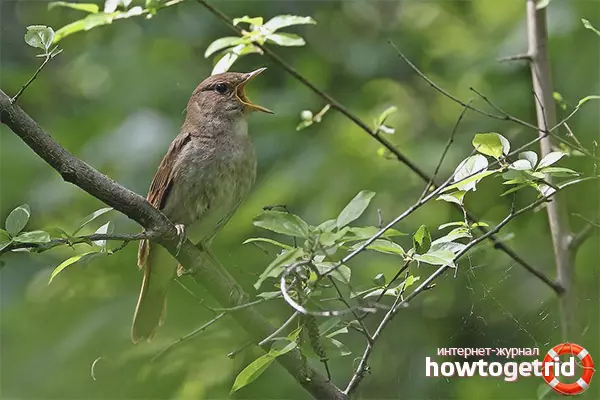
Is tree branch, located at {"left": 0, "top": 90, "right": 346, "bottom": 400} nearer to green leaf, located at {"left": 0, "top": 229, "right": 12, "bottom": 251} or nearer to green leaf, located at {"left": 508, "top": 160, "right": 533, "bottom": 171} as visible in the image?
green leaf, located at {"left": 0, "top": 229, "right": 12, "bottom": 251}

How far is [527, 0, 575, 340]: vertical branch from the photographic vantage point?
8.86 feet

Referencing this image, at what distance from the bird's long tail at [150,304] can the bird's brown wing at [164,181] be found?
0.10 meters

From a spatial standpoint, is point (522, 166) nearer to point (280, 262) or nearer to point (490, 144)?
point (490, 144)

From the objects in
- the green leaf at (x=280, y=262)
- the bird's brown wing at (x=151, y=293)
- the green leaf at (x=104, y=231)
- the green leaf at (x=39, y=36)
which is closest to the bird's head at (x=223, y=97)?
the bird's brown wing at (x=151, y=293)

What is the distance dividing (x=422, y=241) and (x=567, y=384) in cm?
92

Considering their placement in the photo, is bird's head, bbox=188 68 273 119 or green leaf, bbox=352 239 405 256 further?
bird's head, bbox=188 68 273 119

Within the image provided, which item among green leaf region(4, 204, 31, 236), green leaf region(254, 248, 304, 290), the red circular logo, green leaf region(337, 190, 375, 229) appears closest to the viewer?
green leaf region(254, 248, 304, 290)

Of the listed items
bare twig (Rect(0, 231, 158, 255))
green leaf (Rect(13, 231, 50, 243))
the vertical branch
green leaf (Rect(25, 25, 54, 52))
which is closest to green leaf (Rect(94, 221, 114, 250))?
bare twig (Rect(0, 231, 158, 255))

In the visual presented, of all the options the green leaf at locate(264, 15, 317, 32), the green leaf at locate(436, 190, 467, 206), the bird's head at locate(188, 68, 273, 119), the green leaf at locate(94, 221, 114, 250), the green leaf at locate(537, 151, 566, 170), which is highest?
the green leaf at locate(264, 15, 317, 32)

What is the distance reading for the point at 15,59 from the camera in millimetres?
4625

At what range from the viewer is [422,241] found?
1.79 metres

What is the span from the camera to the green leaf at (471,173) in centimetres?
181

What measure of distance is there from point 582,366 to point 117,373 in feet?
5.61

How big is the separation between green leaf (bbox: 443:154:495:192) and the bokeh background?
0.62 meters
